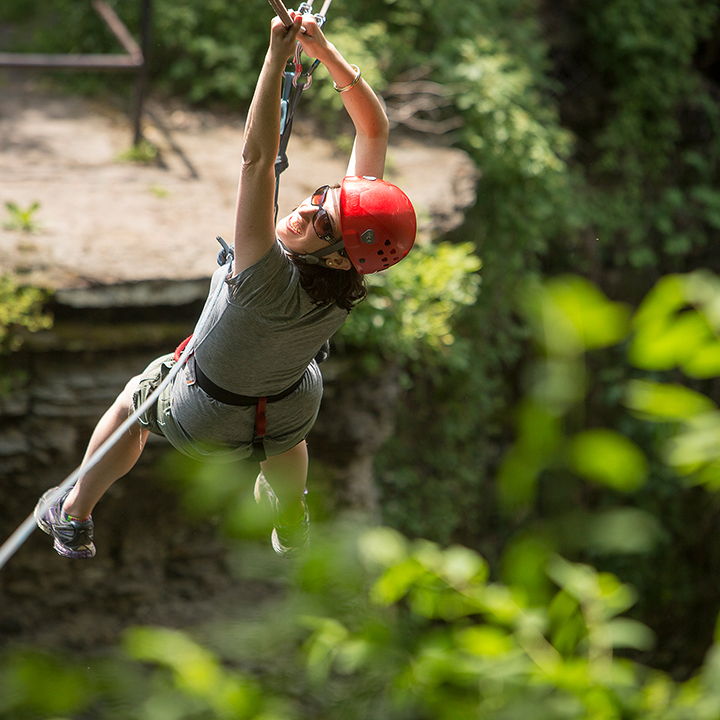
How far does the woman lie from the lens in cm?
180

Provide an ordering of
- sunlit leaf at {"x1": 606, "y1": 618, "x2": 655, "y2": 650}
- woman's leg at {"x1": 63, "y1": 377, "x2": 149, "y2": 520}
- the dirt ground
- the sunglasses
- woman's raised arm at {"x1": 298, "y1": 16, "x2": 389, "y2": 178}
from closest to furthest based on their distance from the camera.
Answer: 1. sunlit leaf at {"x1": 606, "y1": 618, "x2": 655, "y2": 650}
2. the sunglasses
3. woman's raised arm at {"x1": 298, "y1": 16, "x2": 389, "y2": 178}
4. woman's leg at {"x1": 63, "y1": 377, "x2": 149, "y2": 520}
5. the dirt ground

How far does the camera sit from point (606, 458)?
35.4 inches

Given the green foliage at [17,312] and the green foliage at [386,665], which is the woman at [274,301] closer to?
the green foliage at [386,665]

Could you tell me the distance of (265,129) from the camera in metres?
1.74

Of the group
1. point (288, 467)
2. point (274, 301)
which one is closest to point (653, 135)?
point (288, 467)

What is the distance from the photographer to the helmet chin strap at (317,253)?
194 cm

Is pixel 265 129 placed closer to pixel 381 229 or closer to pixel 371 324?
pixel 381 229

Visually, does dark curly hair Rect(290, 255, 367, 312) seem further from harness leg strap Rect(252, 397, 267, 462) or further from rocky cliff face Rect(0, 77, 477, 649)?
rocky cliff face Rect(0, 77, 477, 649)

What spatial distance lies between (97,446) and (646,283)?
7518 mm

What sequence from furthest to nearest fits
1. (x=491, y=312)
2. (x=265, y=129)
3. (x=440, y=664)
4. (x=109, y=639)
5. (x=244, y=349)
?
1. (x=491, y=312)
2. (x=109, y=639)
3. (x=244, y=349)
4. (x=265, y=129)
5. (x=440, y=664)

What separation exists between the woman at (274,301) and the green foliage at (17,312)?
2.06m

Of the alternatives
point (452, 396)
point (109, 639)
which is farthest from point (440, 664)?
point (452, 396)

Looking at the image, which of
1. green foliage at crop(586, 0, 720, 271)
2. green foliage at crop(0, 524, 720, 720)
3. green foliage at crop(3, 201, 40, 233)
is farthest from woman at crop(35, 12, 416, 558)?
green foliage at crop(586, 0, 720, 271)

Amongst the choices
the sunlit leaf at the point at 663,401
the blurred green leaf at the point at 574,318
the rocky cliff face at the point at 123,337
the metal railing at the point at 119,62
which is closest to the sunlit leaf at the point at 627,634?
the sunlit leaf at the point at 663,401
